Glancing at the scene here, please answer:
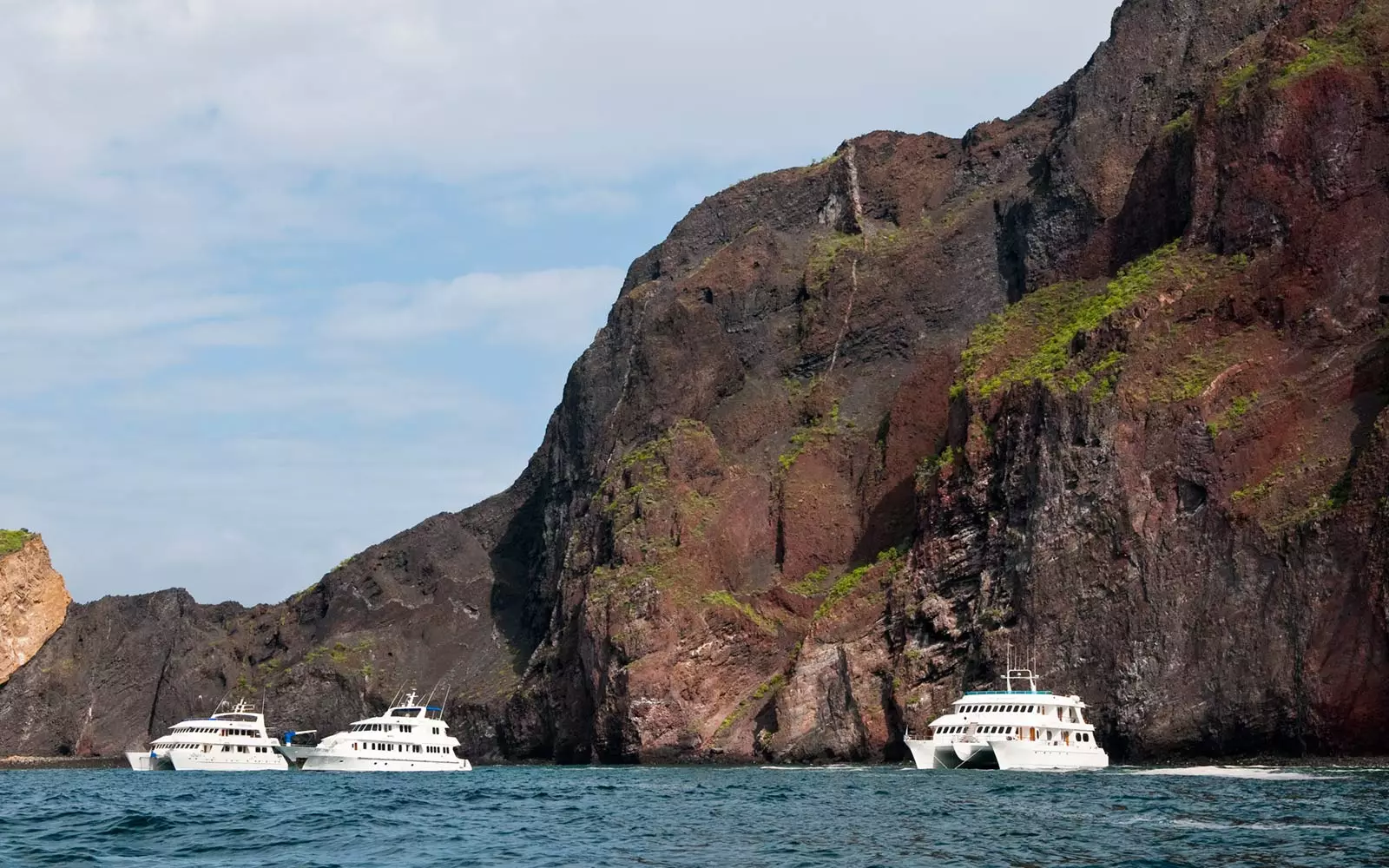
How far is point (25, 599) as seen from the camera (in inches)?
6816

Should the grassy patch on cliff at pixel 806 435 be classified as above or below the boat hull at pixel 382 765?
above

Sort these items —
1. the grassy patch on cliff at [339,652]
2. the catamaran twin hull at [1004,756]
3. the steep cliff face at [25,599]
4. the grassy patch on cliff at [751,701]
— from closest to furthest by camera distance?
the catamaran twin hull at [1004,756] → the grassy patch on cliff at [751,701] → the grassy patch on cliff at [339,652] → the steep cliff face at [25,599]

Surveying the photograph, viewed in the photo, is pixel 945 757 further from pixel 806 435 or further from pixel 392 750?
pixel 806 435

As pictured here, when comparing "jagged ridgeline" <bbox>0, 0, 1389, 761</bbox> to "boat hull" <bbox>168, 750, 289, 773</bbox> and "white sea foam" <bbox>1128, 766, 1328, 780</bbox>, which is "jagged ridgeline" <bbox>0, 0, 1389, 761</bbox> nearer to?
"white sea foam" <bbox>1128, 766, 1328, 780</bbox>

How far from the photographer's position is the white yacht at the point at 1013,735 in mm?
96000

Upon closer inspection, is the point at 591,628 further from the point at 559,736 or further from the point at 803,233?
the point at 803,233

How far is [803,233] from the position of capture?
6777 inches

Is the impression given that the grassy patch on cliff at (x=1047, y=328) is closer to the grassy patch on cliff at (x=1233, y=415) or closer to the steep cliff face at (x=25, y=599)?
the grassy patch on cliff at (x=1233, y=415)

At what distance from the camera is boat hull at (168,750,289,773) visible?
13200 cm

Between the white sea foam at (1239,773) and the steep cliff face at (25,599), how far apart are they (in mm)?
123530

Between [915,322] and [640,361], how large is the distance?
26.2m

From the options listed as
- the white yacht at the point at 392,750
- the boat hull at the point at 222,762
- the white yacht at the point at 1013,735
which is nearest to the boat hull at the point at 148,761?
the boat hull at the point at 222,762

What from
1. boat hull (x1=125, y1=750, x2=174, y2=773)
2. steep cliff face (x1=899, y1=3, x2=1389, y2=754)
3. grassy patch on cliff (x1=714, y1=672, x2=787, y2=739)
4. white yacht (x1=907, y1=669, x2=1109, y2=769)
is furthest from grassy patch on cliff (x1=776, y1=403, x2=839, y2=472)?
boat hull (x1=125, y1=750, x2=174, y2=773)

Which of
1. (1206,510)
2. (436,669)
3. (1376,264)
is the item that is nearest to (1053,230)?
(1376,264)
